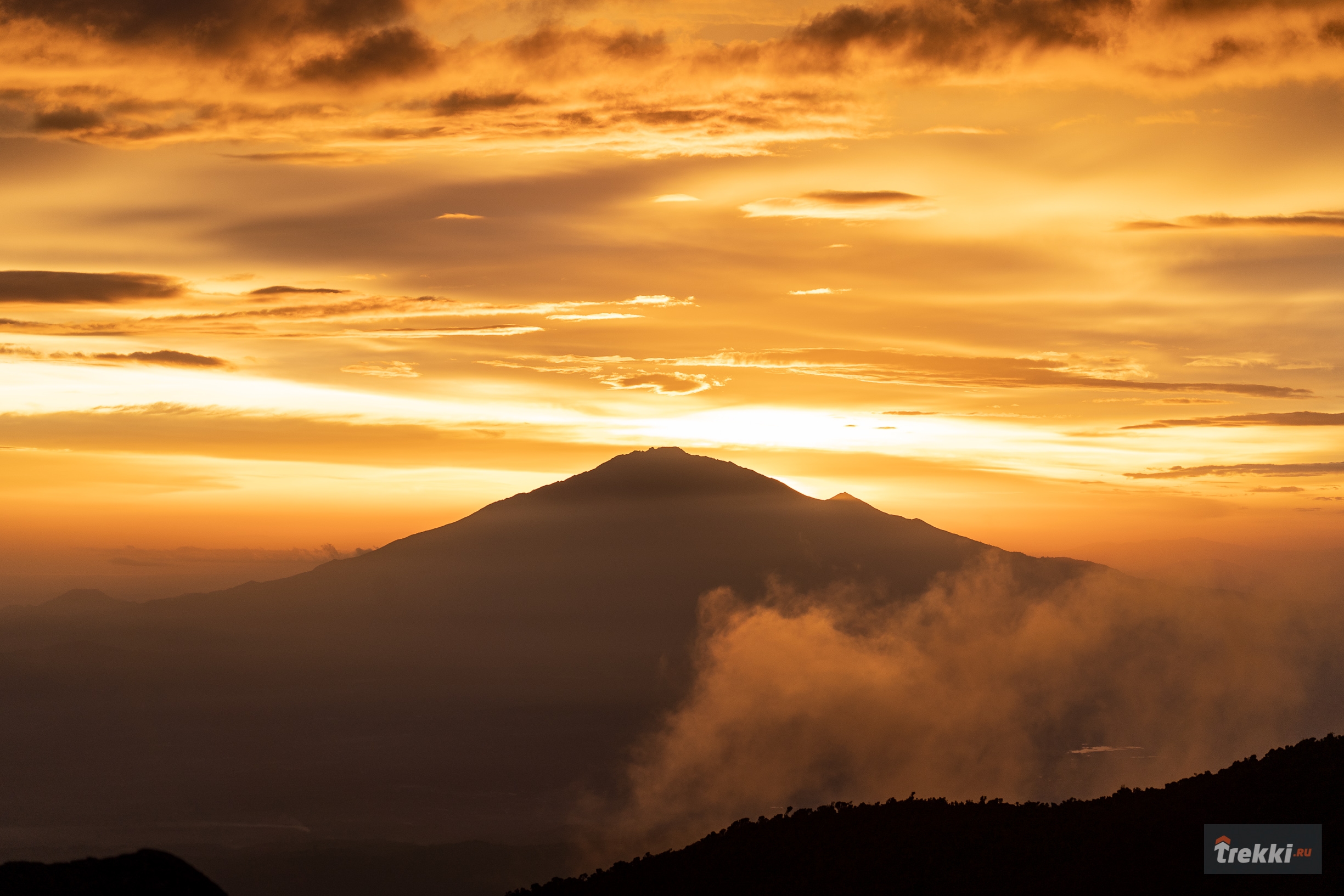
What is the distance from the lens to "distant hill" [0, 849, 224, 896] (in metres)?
23.6

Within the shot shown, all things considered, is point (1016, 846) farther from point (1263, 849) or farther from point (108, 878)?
point (108, 878)

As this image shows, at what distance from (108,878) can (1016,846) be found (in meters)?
22.3

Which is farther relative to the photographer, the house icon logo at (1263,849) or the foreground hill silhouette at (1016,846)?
the foreground hill silhouette at (1016,846)

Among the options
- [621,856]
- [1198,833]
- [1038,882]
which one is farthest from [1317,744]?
[621,856]

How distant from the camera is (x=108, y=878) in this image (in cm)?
2409

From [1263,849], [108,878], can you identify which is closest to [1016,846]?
[1263,849]

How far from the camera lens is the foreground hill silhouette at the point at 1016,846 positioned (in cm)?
2750

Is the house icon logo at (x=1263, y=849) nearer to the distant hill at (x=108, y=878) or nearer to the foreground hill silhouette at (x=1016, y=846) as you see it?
the foreground hill silhouette at (x=1016, y=846)

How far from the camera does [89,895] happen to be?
2359 centimetres

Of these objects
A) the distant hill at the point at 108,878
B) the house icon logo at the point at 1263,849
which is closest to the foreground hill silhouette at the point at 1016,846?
the house icon logo at the point at 1263,849

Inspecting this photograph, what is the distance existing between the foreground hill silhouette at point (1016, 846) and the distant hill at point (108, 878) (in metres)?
12.9

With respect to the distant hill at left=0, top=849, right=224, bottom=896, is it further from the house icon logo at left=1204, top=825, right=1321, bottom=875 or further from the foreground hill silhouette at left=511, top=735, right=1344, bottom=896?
the house icon logo at left=1204, top=825, right=1321, bottom=875

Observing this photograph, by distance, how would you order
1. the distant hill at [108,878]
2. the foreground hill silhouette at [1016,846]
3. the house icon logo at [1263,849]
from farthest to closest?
1. the foreground hill silhouette at [1016,846]
2. the house icon logo at [1263,849]
3. the distant hill at [108,878]

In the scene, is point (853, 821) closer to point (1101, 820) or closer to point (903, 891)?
point (903, 891)
